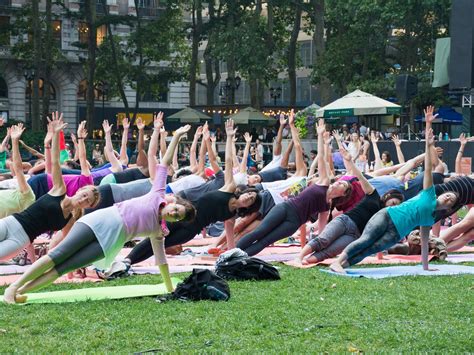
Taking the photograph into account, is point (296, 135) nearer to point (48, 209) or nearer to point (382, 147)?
point (48, 209)

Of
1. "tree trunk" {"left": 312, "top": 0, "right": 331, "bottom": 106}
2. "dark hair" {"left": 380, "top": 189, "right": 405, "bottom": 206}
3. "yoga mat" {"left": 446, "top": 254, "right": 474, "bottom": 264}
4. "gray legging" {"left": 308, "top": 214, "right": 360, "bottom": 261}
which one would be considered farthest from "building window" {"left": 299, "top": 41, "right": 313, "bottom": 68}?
"gray legging" {"left": 308, "top": 214, "right": 360, "bottom": 261}

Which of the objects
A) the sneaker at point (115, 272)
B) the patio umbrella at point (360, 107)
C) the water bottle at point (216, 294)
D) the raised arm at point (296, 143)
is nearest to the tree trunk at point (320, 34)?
the patio umbrella at point (360, 107)

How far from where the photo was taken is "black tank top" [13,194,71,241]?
1103cm

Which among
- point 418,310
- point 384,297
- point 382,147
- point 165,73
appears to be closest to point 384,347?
point 418,310

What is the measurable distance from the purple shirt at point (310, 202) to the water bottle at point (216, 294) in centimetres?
398

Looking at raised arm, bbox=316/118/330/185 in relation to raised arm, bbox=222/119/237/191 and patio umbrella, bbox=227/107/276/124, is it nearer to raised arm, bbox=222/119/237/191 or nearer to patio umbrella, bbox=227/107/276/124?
raised arm, bbox=222/119/237/191

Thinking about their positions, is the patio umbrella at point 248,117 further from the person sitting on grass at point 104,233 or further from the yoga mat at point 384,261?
the person sitting on grass at point 104,233

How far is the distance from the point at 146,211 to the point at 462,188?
6.14m

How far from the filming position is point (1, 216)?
1235 centimetres

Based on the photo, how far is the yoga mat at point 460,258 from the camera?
1468cm

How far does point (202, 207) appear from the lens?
13414 mm

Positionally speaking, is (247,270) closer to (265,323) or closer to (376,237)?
(376,237)

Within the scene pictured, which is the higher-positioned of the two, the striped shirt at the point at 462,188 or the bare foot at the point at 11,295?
the striped shirt at the point at 462,188

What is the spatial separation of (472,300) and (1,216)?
18.4 ft
